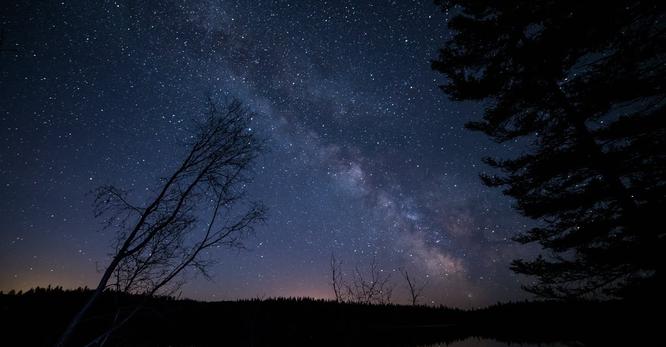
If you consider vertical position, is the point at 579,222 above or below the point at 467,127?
below

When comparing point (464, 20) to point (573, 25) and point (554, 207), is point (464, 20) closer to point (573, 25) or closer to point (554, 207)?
point (573, 25)

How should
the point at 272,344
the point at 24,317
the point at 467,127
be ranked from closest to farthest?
the point at 467,127, the point at 272,344, the point at 24,317

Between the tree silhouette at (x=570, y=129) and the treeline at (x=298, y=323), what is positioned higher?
the tree silhouette at (x=570, y=129)

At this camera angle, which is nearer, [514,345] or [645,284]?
[645,284]

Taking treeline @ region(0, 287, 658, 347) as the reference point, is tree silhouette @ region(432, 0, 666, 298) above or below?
above

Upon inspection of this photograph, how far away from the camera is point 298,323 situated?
18.1 m

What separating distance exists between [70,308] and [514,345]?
23.8m

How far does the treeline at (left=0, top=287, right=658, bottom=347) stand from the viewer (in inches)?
479

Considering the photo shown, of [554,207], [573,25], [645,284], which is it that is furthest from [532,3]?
[645,284]

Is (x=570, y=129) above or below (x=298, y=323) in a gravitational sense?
above

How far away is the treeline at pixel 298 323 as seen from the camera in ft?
39.9

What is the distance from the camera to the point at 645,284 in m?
8.05

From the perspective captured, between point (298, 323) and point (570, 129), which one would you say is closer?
point (570, 129)

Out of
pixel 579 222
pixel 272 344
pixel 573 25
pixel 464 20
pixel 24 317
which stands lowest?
pixel 272 344
